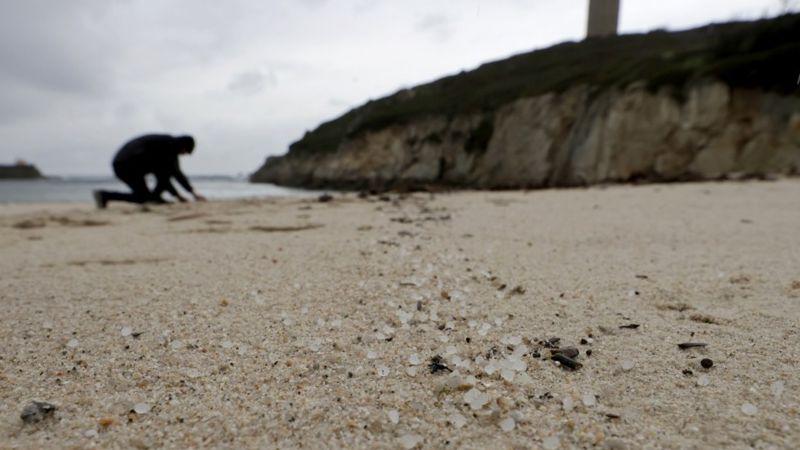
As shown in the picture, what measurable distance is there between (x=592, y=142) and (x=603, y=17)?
85.3 feet

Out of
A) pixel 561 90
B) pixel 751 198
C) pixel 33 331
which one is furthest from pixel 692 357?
pixel 561 90

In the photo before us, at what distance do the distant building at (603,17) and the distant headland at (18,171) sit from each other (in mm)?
69154

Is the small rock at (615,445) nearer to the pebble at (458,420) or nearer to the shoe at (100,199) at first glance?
the pebble at (458,420)

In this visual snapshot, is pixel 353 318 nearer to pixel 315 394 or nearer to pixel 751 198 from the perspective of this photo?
pixel 315 394

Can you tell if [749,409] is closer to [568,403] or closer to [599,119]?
[568,403]

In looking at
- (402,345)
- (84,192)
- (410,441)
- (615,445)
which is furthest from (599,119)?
(84,192)

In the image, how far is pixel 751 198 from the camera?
592cm

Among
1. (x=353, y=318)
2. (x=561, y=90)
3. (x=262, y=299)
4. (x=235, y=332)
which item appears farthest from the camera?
(x=561, y=90)

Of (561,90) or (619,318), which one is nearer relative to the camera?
(619,318)

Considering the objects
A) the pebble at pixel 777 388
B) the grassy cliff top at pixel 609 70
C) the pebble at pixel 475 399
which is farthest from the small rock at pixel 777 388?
the grassy cliff top at pixel 609 70

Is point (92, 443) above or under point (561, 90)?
under

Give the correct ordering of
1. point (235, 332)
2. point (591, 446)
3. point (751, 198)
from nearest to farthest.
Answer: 1. point (591, 446)
2. point (235, 332)
3. point (751, 198)

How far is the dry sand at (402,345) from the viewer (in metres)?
1.00

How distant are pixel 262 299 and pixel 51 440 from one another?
3.10 feet
